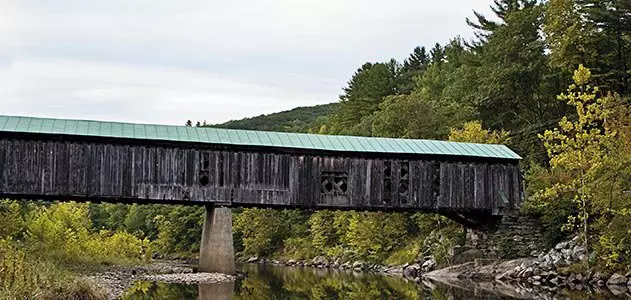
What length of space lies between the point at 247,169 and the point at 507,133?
17.4m

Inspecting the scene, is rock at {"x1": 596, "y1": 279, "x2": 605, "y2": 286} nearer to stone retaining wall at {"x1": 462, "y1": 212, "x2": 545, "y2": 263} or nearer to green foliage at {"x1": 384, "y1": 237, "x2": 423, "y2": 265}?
stone retaining wall at {"x1": 462, "y1": 212, "x2": 545, "y2": 263}

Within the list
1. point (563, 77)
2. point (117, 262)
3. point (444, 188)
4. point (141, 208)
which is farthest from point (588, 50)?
point (141, 208)

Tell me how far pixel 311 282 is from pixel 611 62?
18.9 meters

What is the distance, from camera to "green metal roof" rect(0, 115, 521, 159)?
80.3ft

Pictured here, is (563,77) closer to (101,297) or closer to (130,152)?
(130,152)

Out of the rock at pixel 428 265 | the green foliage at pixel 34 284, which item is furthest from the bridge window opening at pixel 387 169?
the green foliage at pixel 34 284

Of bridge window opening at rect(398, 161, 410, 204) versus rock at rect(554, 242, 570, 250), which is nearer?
rock at rect(554, 242, 570, 250)

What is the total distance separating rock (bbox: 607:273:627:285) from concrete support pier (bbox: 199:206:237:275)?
12.1 meters

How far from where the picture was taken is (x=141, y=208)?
254 ft

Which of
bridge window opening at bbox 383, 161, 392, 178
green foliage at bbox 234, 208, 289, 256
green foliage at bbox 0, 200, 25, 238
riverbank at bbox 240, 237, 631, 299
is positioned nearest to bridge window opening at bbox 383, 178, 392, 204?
bridge window opening at bbox 383, 161, 392, 178

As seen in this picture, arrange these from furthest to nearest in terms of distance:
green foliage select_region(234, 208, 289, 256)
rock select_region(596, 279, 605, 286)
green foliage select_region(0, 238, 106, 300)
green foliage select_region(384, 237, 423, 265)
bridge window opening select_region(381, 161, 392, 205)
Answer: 1. green foliage select_region(234, 208, 289, 256)
2. green foliage select_region(384, 237, 423, 265)
3. bridge window opening select_region(381, 161, 392, 205)
4. rock select_region(596, 279, 605, 286)
5. green foliage select_region(0, 238, 106, 300)

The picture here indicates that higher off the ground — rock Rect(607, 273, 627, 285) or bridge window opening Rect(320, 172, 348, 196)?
bridge window opening Rect(320, 172, 348, 196)

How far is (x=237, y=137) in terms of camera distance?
87.0ft

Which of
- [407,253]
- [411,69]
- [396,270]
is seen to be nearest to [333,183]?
[396,270]
